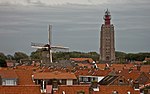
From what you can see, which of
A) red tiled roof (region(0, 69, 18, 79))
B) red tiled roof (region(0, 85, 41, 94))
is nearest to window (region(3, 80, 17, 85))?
red tiled roof (region(0, 69, 18, 79))

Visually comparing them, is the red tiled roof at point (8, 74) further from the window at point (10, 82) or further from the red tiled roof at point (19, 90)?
the red tiled roof at point (19, 90)

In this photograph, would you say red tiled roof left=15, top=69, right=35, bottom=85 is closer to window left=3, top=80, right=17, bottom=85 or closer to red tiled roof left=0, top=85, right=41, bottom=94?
window left=3, top=80, right=17, bottom=85

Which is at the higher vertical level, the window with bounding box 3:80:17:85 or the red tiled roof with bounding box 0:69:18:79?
the red tiled roof with bounding box 0:69:18:79

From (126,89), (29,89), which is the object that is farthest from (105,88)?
(29,89)

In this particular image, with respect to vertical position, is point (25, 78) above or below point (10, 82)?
above

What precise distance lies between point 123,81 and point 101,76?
19.4 metres

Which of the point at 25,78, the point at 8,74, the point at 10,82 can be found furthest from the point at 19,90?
the point at 8,74

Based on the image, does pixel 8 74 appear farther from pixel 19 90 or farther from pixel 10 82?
pixel 19 90

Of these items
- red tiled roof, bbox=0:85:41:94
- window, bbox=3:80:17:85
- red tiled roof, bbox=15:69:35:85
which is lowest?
window, bbox=3:80:17:85

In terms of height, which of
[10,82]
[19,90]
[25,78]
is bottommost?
[10,82]

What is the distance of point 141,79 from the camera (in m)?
91.1

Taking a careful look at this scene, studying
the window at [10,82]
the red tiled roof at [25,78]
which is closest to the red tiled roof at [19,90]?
the red tiled roof at [25,78]

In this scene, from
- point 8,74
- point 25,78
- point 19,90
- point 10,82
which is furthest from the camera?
point 8,74

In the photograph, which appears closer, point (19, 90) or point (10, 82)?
point (19, 90)
